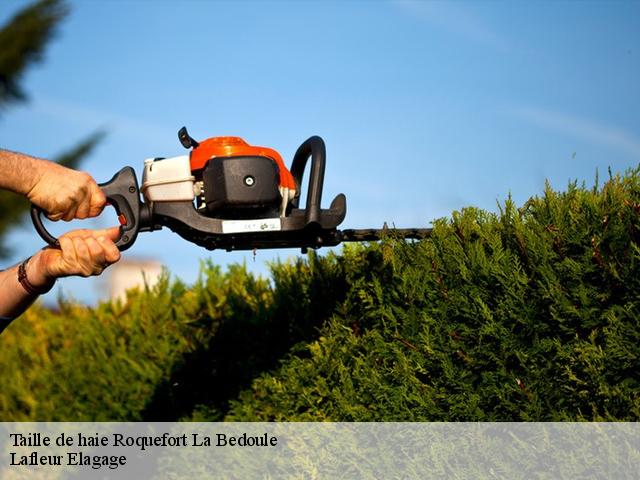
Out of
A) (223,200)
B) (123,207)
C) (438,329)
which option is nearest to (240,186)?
(223,200)

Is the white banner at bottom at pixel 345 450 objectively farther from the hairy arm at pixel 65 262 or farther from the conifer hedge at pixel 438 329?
the hairy arm at pixel 65 262

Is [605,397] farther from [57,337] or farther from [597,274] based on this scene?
[57,337]

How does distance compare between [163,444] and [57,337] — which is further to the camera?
[57,337]

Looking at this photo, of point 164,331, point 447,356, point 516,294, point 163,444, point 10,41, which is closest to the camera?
point 516,294

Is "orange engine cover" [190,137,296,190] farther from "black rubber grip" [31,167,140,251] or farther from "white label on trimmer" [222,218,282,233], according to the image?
"black rubber grip" [31,167,140,251]

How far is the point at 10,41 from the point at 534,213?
86.2 ft

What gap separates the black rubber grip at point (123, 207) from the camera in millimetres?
3859

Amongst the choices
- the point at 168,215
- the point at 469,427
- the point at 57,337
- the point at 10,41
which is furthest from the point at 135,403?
the point at 10,41

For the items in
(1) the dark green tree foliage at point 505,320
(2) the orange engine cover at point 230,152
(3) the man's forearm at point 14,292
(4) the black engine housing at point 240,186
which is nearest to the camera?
(1) the dark green tree foliage at point 505,320

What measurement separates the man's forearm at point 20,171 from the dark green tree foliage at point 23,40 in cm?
2492

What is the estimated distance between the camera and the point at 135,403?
6.27 m

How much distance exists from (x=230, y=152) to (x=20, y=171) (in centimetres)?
102

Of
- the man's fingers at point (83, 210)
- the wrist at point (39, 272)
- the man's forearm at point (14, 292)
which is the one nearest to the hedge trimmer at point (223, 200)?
the man's fingers at point (83, 210)

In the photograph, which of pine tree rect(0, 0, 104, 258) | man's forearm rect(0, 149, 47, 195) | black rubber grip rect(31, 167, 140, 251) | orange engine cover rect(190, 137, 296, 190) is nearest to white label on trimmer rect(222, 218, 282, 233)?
orange engine cover rect(190, 137, 296, 190)
